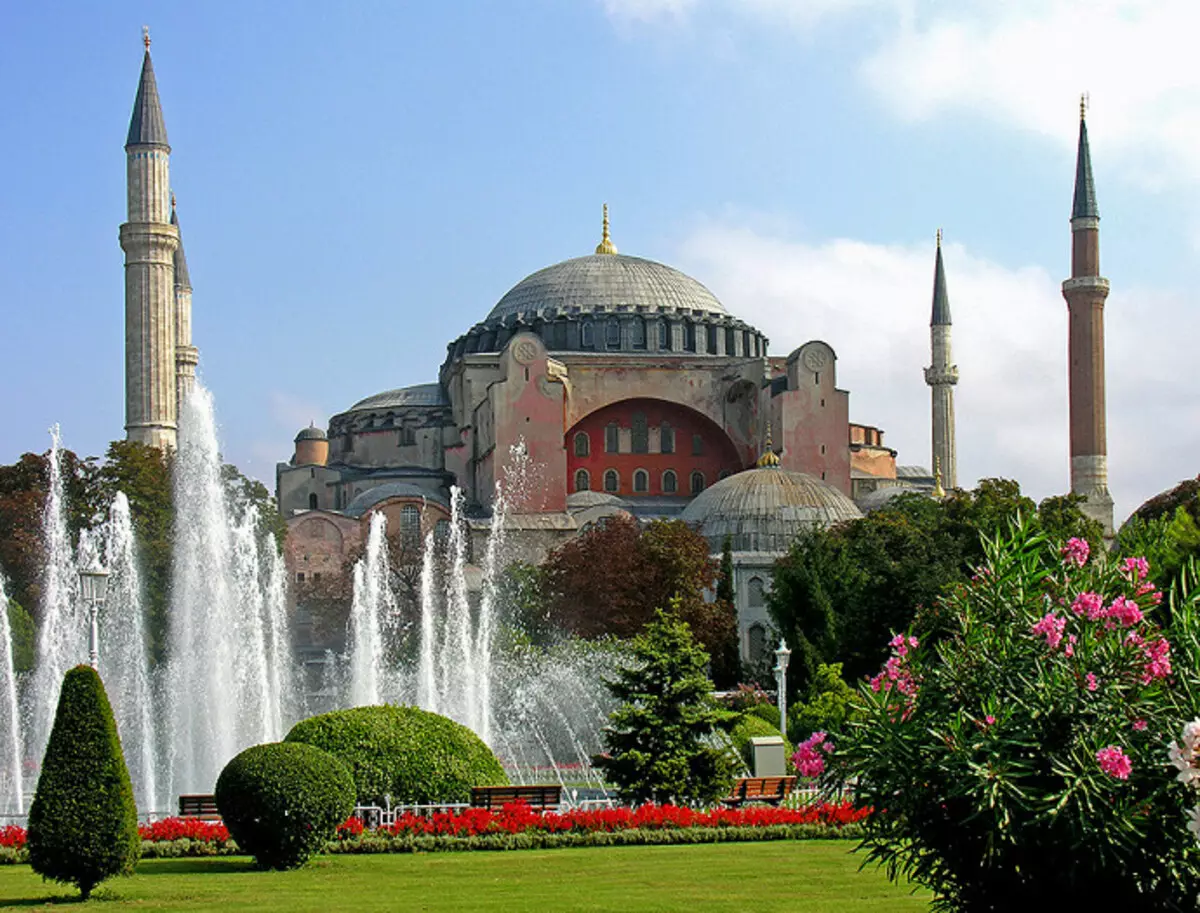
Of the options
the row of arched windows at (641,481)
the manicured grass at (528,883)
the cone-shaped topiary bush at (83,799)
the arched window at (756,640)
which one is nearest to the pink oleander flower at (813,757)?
the manicured grass at (528,883)

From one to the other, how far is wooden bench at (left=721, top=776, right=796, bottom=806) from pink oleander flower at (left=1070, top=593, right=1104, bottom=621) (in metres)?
10.2

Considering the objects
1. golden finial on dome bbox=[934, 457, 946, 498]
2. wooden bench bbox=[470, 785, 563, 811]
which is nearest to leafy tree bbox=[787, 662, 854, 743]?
wooden bench bbox=[470, 785, 563, 811]

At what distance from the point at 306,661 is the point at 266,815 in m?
27.6

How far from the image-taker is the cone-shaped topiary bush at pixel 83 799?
1135cm

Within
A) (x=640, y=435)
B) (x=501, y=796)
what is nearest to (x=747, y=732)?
(x=501, y=796)

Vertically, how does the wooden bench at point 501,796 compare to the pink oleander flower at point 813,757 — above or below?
below

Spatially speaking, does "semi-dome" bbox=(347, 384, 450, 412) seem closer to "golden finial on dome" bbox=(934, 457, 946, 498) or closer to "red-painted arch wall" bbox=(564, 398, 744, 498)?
"red-painted arch wall" bbox=(564, 398, 744, 498)

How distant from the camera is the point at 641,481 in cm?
5262

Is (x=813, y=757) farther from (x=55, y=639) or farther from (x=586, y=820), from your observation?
(x=55, y=639)

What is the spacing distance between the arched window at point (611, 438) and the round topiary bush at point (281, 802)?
3951 cm

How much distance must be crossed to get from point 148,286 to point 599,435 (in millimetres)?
14696

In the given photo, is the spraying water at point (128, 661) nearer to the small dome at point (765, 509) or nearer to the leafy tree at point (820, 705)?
the leafy tree at point (820, 705)

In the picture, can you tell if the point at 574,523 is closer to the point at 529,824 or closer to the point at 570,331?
the point at 570,331

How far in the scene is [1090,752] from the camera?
7645mm
